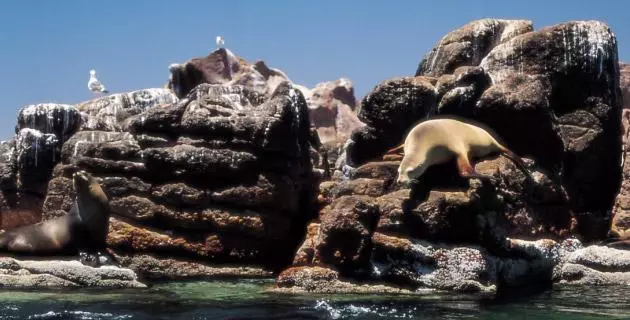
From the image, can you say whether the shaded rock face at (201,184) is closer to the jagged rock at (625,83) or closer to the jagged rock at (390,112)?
the jagged rock at (390,112)

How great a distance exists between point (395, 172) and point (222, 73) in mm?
24322

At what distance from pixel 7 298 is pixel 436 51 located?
906 cm

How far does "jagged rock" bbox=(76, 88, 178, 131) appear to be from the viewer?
61.1 feet

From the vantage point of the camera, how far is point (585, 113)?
13.6 meters

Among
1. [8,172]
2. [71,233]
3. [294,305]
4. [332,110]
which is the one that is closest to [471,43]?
[294,305]

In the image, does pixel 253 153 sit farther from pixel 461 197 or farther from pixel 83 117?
pixel 83 117

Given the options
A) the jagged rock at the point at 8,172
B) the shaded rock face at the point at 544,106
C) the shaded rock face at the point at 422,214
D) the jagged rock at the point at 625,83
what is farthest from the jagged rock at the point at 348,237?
the jagged rock at the point at 625,83

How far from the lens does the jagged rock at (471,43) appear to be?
48.3 ft

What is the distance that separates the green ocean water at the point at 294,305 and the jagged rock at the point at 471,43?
Answer: 17.5 feet

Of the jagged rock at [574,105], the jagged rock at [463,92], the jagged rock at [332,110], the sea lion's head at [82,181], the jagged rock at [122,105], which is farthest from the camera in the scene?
the jagged rock at [332,110]

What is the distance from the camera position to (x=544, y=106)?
12.8m

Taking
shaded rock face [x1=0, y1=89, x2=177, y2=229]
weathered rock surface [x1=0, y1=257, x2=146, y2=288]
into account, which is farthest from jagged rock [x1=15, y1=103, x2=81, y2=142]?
weathered rock surface [x1=0, y1=257, x2=146, y2=288]

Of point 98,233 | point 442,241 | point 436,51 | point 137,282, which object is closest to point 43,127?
point 98,233

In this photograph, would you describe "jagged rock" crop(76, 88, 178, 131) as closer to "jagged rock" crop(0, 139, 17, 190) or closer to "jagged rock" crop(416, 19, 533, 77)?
"jagged rock" crop(0, 139, 17, 190)
